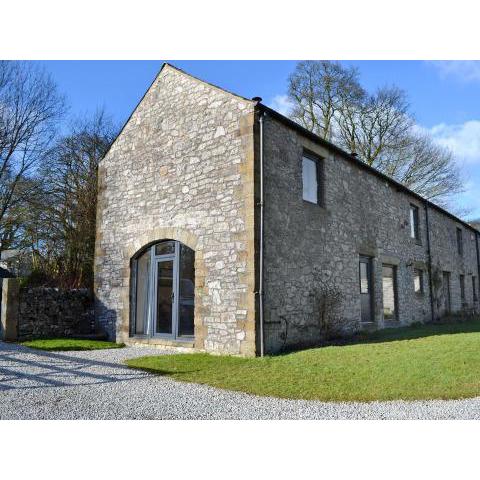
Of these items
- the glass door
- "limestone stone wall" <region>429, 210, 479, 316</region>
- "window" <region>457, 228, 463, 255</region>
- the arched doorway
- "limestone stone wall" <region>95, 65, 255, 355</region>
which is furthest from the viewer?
"window" <region>457, 228, 463, 255</region>

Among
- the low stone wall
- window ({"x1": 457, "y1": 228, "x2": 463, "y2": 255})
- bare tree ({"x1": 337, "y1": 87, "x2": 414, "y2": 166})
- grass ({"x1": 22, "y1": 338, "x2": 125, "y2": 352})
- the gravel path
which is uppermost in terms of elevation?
bare tree ({"x1": 337, "y1": 87, "x2": 414, "y2": 166})

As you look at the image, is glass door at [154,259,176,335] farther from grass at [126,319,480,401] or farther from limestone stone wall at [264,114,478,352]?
limestone stone wall at [264,114,478,352]

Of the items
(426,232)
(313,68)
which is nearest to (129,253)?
(426,232)

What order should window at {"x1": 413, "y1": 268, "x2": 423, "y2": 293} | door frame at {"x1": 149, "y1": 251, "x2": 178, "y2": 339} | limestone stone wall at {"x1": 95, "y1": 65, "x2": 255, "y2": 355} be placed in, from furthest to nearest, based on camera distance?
window at {"x1": 413, "y1": 268, "x2": 423, "y2": 293} < door frame at {"x1": 149, "y1": 251, "x2": 178, "y2": 339} < limestone stone wall at {"x1": 95, "y1": 65, "x2": 255, "y2": 355}

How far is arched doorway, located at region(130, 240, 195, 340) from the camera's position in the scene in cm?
969

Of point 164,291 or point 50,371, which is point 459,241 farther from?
point 50,371

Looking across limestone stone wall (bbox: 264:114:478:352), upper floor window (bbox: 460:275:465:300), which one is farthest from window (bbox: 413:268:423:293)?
upper floor window (bbox: 460:275:465:300)

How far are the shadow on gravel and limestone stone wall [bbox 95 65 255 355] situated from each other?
226cm

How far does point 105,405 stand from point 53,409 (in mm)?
541

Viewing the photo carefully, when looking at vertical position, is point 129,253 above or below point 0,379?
above

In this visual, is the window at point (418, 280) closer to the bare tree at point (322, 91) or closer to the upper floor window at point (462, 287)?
the upper floor window at point (462, 287)

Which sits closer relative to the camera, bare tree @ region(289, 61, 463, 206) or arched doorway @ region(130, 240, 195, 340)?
arched doorway @ region(130, 240, 195, 340)

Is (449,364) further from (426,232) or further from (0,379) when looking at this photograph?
(426,232)

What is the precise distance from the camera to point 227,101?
9406 mm
